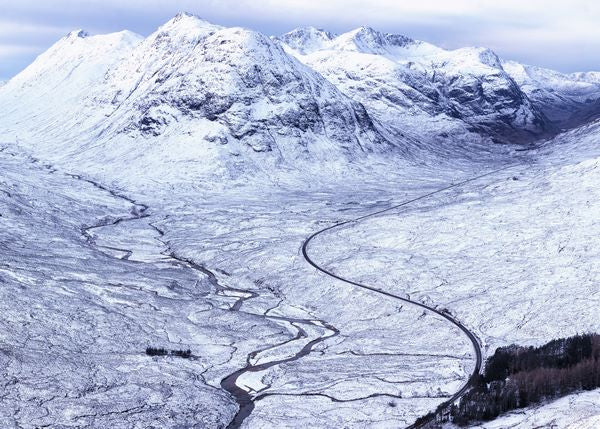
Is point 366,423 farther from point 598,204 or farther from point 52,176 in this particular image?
point 52,176

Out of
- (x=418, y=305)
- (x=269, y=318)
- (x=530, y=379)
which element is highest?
(x=530, y=379)

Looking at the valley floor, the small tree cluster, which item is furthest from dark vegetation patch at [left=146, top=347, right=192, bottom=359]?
the small tree cluster

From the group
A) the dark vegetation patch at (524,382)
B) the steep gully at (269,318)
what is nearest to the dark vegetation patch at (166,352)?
the steep gully at (269,318)

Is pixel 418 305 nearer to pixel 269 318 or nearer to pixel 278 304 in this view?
pixel 278 304

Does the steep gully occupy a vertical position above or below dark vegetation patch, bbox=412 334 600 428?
below

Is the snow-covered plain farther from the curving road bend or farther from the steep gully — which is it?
the curving road bend

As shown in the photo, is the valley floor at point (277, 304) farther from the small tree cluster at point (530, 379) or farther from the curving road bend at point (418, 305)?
the small tree cluster at point (530, 379)

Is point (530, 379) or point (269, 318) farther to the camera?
point (269, 318)

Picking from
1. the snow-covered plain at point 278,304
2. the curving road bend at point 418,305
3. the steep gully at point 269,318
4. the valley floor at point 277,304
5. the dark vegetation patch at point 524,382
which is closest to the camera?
the dark vegetation patch at point 524,382

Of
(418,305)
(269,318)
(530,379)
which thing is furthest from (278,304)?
(530,379)

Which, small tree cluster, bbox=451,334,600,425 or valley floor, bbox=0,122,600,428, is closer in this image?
small tree cluster, bbox=451,334,600,425
